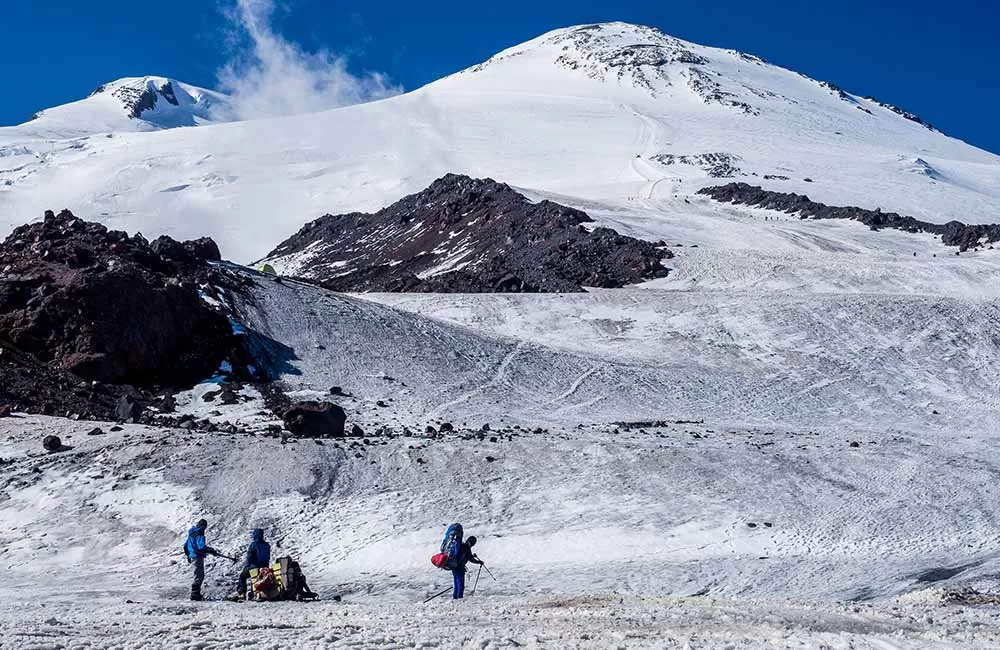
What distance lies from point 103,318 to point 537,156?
289 ft

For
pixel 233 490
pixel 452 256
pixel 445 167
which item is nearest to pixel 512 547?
pixel 233 490

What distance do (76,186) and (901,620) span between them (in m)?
103

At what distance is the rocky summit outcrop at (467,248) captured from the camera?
155ft

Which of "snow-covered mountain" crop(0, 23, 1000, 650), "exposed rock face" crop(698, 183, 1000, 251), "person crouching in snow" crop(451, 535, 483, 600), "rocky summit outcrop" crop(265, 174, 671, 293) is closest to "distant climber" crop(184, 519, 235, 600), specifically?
"snow-covered mountain" crop(0, 23, 1000, 650)

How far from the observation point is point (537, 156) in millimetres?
109500

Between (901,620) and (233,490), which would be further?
(233,490)

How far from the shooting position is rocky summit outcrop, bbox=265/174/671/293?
47.1 m

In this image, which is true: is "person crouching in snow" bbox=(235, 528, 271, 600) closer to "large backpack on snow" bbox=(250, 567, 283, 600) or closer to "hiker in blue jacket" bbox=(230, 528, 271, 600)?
"hiker in blue jacket" bbox=(230, 528, 271, 600)

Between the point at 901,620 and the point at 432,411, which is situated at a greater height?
the point at 432,411

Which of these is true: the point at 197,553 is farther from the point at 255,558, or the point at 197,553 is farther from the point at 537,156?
the point at 537,156

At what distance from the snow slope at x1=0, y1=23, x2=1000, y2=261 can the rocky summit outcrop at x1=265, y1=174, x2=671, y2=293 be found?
7295 mm

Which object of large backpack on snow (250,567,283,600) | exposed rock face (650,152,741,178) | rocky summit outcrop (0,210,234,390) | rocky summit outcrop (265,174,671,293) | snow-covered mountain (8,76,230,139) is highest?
snow-covered mountain (8,76,230,139)

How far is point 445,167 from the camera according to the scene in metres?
102

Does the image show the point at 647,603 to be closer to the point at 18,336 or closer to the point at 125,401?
the point at 125,401
